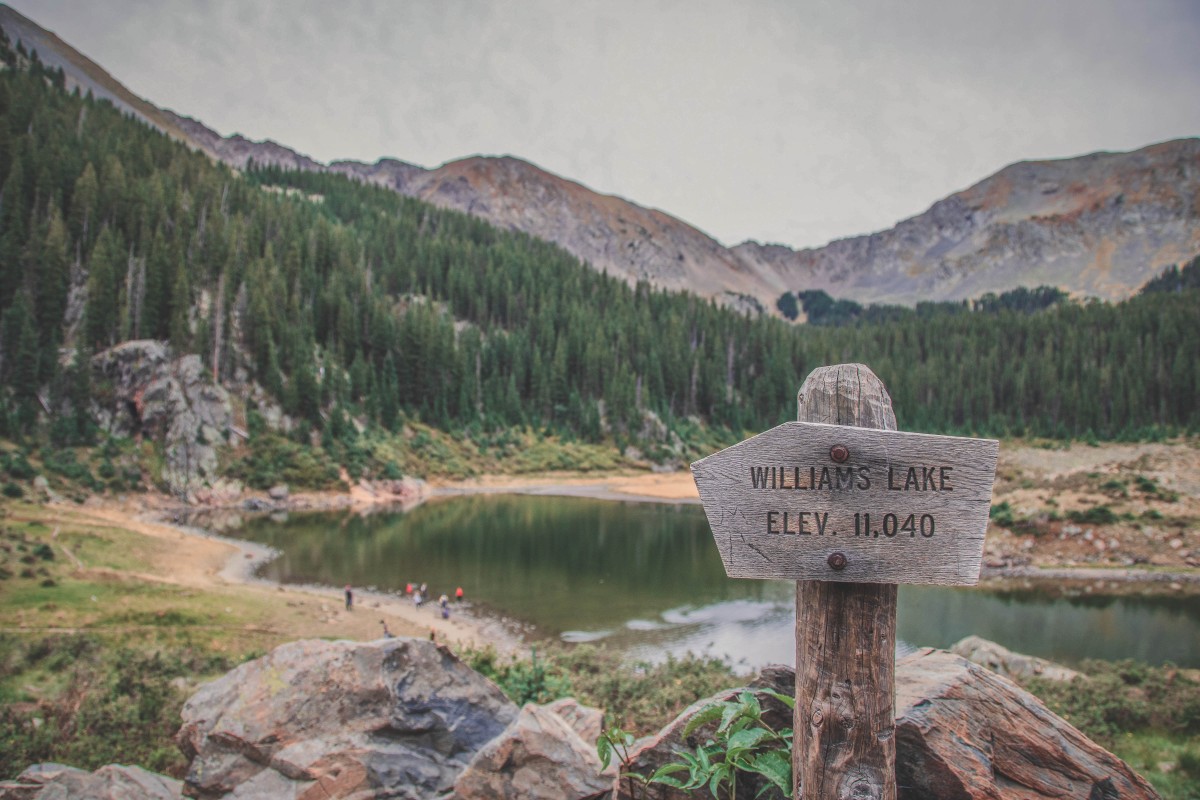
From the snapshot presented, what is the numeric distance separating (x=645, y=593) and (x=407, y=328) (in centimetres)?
6803

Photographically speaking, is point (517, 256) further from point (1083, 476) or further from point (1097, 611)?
point (1097, 611)

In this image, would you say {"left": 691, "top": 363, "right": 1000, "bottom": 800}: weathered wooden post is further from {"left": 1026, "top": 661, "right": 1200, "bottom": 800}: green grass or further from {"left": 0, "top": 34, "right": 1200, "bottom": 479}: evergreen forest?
{"left": 0, "top": 34, "right": 1200, "bottom": 479}: evergreen forest

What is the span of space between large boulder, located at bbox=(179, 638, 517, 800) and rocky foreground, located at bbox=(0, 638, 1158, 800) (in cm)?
1

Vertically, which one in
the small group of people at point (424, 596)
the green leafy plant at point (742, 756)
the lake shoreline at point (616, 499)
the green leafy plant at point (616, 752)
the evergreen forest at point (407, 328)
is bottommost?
the small group of people at point (424, 596)

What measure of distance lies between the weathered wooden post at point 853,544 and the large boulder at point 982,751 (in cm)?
133

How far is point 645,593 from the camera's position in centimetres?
3028

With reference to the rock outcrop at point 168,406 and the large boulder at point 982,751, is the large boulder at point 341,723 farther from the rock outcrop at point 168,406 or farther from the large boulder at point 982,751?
the rock outcrop at point 168,406

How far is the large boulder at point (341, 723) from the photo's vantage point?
6402 mm

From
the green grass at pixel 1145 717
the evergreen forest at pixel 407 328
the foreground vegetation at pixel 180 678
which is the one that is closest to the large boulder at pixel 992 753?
the foreground vegetation at pixel 180 678

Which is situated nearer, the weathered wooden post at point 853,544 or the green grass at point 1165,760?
the weathered wooden post at point 853,544

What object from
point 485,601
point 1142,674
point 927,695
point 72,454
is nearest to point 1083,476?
point 1142,674

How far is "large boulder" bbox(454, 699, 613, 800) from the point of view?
569 centimetres

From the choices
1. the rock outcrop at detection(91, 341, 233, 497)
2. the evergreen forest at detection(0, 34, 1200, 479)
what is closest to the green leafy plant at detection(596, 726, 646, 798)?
the rock outcrop at detection(91, 341, 233, 497)

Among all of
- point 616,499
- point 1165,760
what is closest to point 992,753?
point 1165,760
